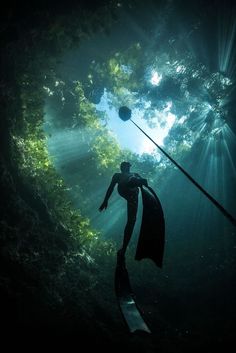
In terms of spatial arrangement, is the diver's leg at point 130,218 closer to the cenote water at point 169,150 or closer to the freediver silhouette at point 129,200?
the freediver silhouette at point 129,200

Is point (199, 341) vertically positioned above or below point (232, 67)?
below

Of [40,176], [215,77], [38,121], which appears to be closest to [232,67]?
[215,77]

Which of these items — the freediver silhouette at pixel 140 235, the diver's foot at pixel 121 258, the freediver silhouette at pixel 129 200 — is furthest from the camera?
the diver's foot at pixel 121 258

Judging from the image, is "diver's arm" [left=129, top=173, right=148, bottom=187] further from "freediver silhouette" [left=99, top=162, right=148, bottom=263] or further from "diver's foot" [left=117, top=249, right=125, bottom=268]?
"diver's foot" [left=117, top=249, right=125, bottom=268]

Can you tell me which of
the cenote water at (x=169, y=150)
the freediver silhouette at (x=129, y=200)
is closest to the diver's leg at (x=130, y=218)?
the freediver silhouette at (x=129, y=200)

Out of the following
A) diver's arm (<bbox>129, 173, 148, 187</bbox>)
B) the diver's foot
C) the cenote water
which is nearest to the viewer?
diver's arm (<bbox>129, 173, 148, 187</bbox>)

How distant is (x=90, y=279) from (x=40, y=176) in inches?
195

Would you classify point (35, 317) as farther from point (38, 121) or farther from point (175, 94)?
point (175, 94)

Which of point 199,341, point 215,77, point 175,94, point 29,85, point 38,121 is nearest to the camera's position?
point 199,341

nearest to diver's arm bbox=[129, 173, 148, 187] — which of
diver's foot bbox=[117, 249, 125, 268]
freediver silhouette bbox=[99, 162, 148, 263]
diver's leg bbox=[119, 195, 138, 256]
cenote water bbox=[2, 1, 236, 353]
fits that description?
freediver silhouette bbox=[99, 162, 148, 263]

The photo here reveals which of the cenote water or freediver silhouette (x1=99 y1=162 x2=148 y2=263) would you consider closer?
→ freediver silhouette (x1=99 y1=162 x2=148 y2=263)

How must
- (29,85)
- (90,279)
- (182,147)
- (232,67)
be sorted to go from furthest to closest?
(182,147) < (232,67) < (29,85) < (90,279)

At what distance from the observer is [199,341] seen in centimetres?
963

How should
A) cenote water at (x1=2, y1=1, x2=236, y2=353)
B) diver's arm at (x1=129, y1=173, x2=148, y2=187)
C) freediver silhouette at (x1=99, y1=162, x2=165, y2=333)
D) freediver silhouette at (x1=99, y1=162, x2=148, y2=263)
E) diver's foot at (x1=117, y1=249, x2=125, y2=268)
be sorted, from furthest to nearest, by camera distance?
cenote water at (x1=2, y1=1, x2=236, y2=353)
diver's foot at (x1=117, y1=249, x2=125, y2=268)
freediver silhouette at (x1=99, y1=162, x2=148, y2=263)
diver's arm at (x1=129, y1=173, x2=148, y2=187)
freediver silhouette at (x1=99, y1=162, x2=165, y2=333)
